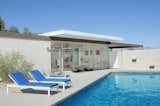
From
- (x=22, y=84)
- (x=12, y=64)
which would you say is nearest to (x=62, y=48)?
(x=12, y=64)

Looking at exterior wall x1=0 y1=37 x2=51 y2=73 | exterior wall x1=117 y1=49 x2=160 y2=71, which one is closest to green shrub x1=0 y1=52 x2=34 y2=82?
exterior wall x1=0 y1=37 x2=51 y2=73

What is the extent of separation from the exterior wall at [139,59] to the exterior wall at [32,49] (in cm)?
1068

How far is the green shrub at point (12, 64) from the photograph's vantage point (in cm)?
1203

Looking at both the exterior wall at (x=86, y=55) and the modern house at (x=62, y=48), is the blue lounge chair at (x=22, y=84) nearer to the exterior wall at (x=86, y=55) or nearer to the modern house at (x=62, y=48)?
the modern house at (x=62, y=48)

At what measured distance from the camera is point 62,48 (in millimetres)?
19734

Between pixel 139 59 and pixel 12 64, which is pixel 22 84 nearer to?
pixel 12 64

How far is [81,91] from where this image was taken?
9.66 m

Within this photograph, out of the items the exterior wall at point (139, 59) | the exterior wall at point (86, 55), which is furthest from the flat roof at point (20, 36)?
the exterior wall at point (139, 59)

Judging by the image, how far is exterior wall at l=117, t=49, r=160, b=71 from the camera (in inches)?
870

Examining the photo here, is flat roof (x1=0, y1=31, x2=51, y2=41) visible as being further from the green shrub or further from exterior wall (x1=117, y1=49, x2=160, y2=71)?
exterior wall (x1=117, y1=49, x2=160, y2=71)

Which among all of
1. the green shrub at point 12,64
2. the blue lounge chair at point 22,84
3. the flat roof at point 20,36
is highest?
the flat roof at point 20,36

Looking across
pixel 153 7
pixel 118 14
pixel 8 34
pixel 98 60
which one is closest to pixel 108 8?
pixel 118 14

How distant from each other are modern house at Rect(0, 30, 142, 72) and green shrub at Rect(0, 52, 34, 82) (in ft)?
1.68

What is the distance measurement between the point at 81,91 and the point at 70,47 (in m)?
11.4
